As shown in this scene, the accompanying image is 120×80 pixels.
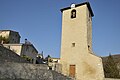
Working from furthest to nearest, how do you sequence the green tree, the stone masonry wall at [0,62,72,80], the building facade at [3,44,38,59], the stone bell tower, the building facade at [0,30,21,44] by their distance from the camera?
the building facade at [0,30,21,44]
the building facade at [3,44,38,59]
the green tree
the stone bell tower
the stone masonry wall at [0,62,72,80]

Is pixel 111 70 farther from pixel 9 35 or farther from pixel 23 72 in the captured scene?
pixel 9 35

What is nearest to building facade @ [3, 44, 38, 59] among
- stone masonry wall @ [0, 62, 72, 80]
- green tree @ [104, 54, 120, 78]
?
green tree @ [104, 54, 120, 78]

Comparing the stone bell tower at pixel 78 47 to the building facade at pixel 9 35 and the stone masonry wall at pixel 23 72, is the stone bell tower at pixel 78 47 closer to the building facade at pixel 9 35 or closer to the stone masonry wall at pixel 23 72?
the stone masonry wall at pixel 23 72

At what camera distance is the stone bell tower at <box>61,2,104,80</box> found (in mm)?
16203

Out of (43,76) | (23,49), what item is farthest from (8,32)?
(43,76)

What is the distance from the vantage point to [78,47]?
57.3ft

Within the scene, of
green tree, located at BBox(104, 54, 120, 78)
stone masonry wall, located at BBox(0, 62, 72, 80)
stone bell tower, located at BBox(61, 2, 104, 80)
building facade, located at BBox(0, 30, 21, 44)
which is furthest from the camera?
building facade, located at BBox(0, 30, 21, 44)

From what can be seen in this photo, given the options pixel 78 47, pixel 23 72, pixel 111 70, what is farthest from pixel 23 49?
pixel 23 72

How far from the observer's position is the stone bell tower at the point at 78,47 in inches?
638

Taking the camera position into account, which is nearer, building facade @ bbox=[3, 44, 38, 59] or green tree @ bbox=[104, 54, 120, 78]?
green tree @ bbox=[104, 54, 120, 78]

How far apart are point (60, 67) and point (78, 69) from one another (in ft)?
7.03

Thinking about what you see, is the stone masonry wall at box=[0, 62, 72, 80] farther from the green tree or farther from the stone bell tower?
the green tree

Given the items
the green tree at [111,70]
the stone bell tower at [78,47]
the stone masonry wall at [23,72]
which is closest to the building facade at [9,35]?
the stone bell tower at [78,47]

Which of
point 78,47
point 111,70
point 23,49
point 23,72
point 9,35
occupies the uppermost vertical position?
point 9,35
